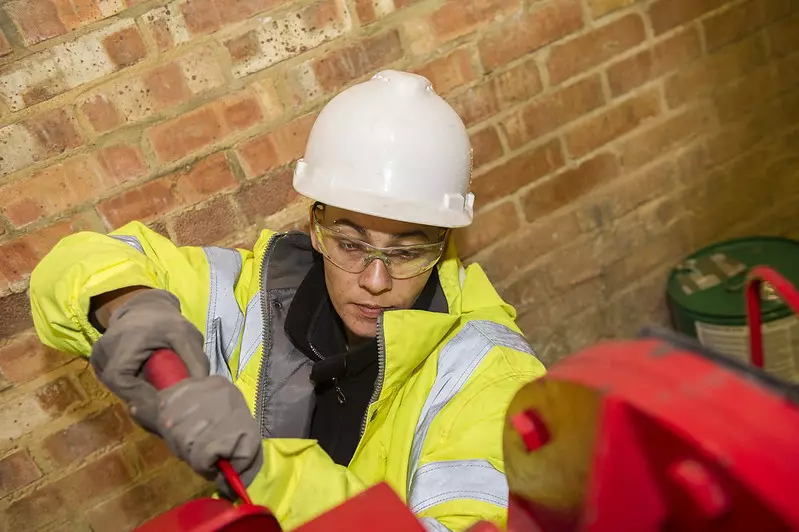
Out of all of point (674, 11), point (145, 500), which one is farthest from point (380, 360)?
point (674, 11)

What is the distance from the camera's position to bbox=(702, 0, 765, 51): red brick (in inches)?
66.2

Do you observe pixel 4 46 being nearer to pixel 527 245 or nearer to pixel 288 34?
pixel 288 34

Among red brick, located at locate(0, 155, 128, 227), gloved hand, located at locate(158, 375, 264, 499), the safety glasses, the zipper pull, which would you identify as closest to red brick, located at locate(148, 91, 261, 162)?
red brick, located at locate(0, 155, 128, 227)

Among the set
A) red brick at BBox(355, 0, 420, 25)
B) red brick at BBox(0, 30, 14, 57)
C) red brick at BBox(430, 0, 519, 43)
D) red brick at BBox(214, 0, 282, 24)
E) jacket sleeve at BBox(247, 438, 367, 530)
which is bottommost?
jacket sleeve at BBox(247, 438, 367, 530)

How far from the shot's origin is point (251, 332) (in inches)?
47.6

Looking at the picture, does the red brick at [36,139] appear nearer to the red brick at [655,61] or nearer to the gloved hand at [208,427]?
the gloved hand at [208,427]

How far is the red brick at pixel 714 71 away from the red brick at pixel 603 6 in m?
0.26

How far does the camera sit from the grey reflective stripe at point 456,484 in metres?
0.88

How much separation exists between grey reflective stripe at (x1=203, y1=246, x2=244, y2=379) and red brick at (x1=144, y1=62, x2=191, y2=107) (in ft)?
1.00

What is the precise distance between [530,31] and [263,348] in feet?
3.13

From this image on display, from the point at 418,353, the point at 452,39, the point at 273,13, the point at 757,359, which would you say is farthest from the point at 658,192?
the point at 757,359

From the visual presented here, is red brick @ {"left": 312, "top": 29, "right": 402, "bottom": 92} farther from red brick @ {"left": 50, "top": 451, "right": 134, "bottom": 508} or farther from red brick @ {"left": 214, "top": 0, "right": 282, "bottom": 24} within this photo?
red brick @ {"left": 50, "top": 451, "right": 134, "bottom": 508}

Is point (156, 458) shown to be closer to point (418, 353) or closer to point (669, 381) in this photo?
point (418, 353)

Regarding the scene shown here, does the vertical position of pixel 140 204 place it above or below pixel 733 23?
above
